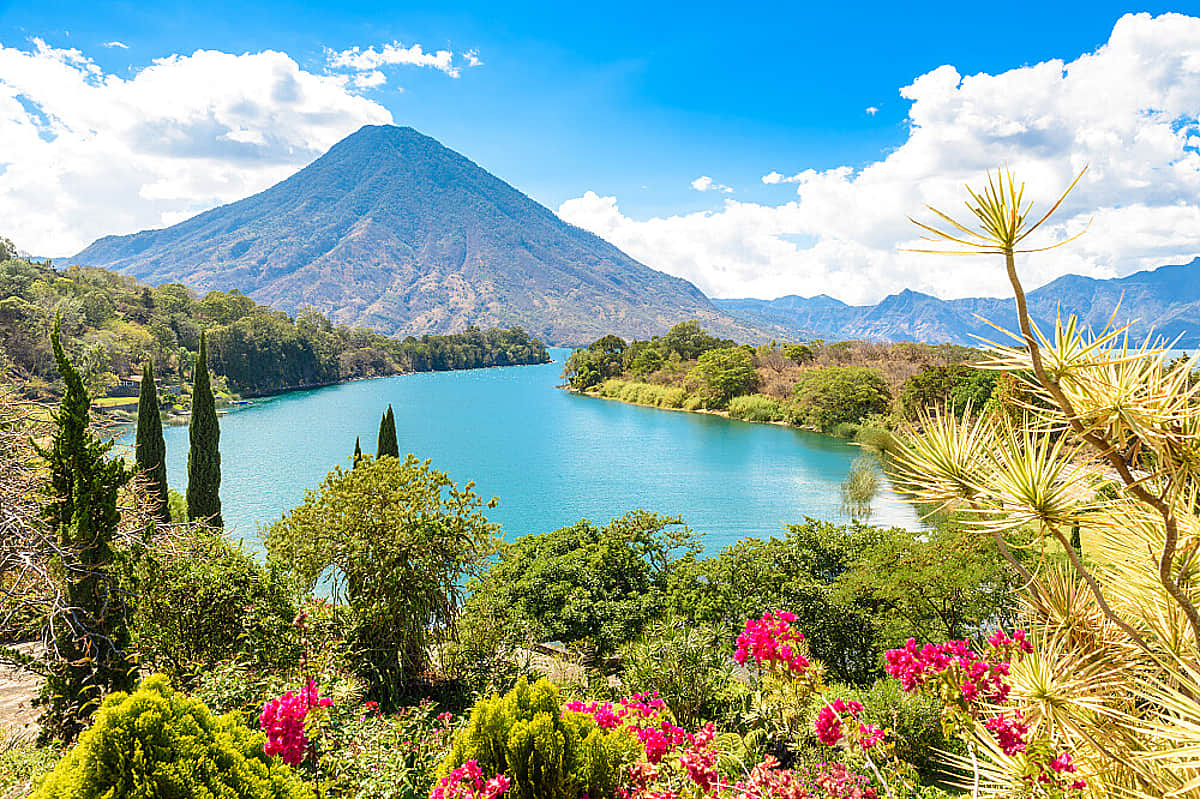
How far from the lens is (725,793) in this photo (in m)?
3.31

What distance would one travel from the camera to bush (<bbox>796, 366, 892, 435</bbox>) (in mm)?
32656

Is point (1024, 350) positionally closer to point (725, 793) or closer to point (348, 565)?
point (725, 793)

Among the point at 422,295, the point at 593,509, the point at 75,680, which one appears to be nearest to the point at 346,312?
the point at 422,295

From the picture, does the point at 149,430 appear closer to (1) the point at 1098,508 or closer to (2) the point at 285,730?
(2) the point at 285,730

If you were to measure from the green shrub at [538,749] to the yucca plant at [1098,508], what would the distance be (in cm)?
231

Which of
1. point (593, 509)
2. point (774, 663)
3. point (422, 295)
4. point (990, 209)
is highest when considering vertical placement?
point (422, 295)

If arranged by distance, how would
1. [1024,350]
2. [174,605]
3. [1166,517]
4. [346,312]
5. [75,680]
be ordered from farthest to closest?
[346,312] < [174,605] < [75,680] < [1024,350] < [1166,517]

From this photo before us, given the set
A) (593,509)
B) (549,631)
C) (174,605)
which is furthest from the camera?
(593,509)

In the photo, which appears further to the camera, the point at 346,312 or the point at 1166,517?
the point at 346,312

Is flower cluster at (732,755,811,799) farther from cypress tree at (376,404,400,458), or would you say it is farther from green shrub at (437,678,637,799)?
cypress tree at (376,404,400,458)

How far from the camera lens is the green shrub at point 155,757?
2.39 meters

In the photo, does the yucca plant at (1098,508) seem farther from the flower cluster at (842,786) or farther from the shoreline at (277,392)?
the shoreline at (277,392)

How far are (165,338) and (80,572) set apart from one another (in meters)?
46.9

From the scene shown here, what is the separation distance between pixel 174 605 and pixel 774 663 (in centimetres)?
542
